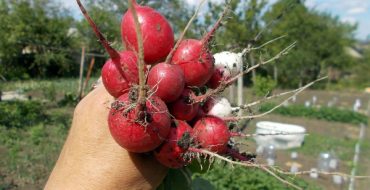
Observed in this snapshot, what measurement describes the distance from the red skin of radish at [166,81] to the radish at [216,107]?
229 millimetres

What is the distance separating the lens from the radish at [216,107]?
144cm

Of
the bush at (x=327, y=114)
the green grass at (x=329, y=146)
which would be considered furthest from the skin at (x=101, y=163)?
the bush at (x=327, y=114)

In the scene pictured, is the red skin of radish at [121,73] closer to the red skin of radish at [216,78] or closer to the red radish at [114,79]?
the red radish at [114,79]

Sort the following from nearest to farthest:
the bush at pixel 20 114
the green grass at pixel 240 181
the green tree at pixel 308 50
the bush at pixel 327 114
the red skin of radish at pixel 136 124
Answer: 1. the red skin of radish at pixel 136 124
2. the green grass at pixel 240 181
3. the bush at pixel 20 114
4. the bush at pixel 327 114
5. the green tree at pixel 308 50

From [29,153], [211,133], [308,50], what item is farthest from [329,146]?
[308,50]

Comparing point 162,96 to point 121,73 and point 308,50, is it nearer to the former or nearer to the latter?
point 121,73

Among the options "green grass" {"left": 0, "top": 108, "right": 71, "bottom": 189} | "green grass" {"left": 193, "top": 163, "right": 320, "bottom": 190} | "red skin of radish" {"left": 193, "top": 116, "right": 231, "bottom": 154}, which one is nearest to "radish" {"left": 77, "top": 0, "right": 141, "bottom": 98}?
"red skin of radish" {"left": 193, "top": 116, "right": 231, "bottom": 154}

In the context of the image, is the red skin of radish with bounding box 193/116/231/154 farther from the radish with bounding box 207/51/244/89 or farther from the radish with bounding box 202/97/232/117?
the radish with bounding box 207/51/244/89

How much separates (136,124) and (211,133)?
1.00 ft

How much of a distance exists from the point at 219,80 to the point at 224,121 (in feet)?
0.53

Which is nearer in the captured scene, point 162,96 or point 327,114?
point 162,96

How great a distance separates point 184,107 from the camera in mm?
1277

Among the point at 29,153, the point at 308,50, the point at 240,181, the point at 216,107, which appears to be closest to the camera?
the point at 216,107

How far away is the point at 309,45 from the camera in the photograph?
1137 inches
